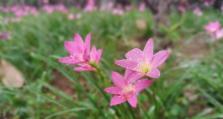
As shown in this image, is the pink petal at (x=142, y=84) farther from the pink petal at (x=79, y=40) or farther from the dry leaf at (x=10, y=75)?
the dry leaf at (x=10, y=75)

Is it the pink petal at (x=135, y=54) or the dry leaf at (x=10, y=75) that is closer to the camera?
the pink petal at (x=135, y=54)

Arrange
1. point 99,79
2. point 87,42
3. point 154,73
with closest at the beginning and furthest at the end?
point 154,73 < point 87,42 < point 99,79

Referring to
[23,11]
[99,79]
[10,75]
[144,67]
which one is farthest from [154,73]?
[23,11]

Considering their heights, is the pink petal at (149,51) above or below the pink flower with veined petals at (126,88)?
above

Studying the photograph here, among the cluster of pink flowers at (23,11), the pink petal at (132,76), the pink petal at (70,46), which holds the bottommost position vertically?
the pink petal at (132,76)

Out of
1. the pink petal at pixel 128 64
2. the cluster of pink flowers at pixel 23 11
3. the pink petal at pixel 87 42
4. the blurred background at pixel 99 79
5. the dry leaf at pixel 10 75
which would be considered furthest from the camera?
the cluster of pink flowers at pixel 23 11

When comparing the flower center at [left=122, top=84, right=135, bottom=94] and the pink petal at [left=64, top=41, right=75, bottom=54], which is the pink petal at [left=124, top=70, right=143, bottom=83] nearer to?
the flower center at [left=122, top=84, right=135, bottom=94]

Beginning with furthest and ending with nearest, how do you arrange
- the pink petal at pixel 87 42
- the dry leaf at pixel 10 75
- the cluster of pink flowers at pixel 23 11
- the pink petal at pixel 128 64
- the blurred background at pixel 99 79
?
the cluster of pink flowers at pixel 23 11 < the dry leaf at pixel 10 75 < the blurred background at pixel 99 79 < the pink petal at pixel 87 42 < the pink petal at pixel 128 64

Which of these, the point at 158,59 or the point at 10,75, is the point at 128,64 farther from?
the point at 10,75

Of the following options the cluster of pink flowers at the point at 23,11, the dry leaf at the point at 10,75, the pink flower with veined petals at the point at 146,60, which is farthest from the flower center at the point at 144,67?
the cluster of pink flowers at the point at 23,11
